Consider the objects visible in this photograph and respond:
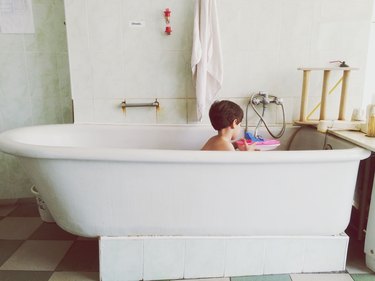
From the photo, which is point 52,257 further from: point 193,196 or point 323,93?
point 323,93

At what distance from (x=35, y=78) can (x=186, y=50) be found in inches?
42.8

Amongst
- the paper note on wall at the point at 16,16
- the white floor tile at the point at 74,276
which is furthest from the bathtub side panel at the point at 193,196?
the paper note on wall at the point at 16,16

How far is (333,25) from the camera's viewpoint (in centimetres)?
193

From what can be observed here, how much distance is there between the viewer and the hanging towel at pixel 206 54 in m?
1.79

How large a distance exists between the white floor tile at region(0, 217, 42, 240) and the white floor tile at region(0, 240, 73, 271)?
4.5 inches

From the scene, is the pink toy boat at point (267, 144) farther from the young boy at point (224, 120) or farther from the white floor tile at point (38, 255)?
the white floor tile at point (38, 255)

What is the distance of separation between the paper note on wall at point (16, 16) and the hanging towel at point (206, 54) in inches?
44.8

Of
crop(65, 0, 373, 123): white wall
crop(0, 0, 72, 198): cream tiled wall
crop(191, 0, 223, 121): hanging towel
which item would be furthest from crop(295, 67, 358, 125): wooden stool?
crop(0, 0, 72, 198): cream tiled wall

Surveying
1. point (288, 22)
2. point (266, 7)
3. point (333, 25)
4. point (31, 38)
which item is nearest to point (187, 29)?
point (266, 7)

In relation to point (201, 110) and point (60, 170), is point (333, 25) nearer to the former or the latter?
point (201, 110)

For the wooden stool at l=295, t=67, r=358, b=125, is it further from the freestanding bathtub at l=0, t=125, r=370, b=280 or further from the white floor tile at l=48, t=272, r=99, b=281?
the white floor tile at l=48, t=272, r=99, b=281

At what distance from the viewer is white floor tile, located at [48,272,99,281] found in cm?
140

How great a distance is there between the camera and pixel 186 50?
1925 millimetres

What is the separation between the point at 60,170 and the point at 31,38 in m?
1.27
